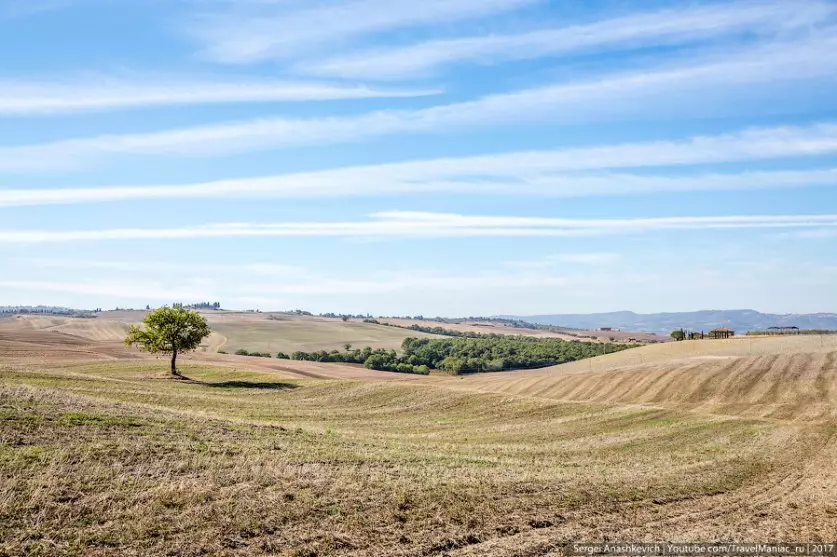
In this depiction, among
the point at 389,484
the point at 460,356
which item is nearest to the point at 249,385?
the point at 389,484

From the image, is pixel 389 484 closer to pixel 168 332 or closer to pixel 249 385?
pixel 249 385

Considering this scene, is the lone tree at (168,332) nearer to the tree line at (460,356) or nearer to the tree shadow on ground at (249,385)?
the tree shadow on ground at (249,385)

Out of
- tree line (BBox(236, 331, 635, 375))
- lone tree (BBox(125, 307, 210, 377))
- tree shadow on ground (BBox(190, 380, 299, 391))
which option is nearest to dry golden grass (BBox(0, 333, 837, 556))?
tree shadow on ground (BBox(190, 380, 299, 391))

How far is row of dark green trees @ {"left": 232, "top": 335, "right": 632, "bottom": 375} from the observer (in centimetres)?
13300

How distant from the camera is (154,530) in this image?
49.4 feet

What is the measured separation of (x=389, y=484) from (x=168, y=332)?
234 ft

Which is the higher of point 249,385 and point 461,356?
point 461,356

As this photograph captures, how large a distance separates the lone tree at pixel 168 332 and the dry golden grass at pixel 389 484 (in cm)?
4214

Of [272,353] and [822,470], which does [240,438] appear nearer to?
[822,470]

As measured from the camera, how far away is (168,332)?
84812 mm

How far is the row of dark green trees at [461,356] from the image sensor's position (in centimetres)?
13300

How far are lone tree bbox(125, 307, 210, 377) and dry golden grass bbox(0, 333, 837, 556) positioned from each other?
42139 mm

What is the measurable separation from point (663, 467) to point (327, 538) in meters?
19.1

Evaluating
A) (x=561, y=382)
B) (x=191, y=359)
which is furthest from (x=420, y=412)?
(x=191, y=359)
